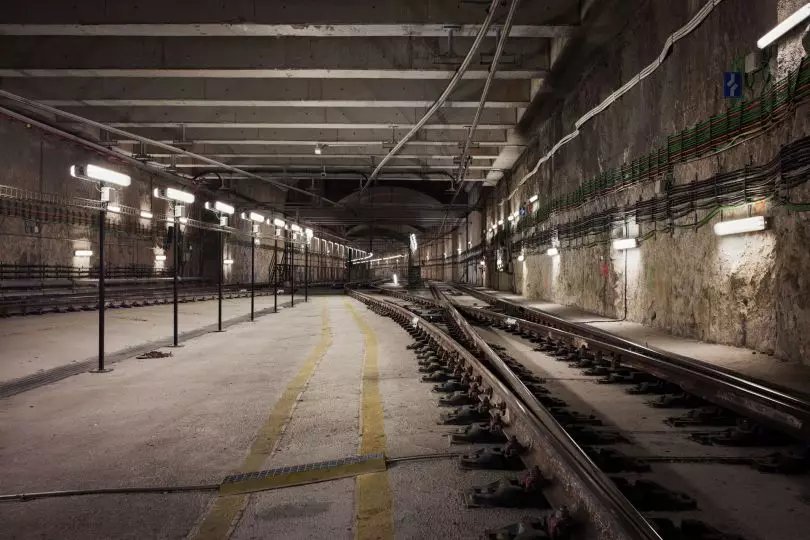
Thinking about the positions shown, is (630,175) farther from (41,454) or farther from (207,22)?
(41,454)

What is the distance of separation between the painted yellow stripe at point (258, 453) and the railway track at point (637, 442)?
1.46m

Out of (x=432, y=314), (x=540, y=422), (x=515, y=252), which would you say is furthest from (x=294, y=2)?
(x=515, y=252)

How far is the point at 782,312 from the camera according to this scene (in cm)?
611

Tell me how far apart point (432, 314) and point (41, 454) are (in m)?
10.4

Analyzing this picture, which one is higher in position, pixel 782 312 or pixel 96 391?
pixel 782 312

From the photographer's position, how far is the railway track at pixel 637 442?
2.12m

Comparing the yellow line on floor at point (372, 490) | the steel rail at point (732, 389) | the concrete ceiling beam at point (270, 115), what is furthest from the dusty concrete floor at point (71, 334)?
the steel rail at point (732, 389)

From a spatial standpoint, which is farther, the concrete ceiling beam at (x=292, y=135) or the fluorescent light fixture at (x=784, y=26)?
the concrete ceiling beam at (x=292, y=135)

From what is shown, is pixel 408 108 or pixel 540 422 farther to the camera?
pixel 408 108

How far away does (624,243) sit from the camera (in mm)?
10383

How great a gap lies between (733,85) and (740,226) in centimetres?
176

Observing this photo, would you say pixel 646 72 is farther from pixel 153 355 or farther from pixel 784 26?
pixel 153 355

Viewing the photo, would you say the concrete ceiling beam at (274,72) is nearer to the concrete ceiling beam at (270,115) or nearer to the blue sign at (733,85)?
the concrete ceiling beam at (270,115)

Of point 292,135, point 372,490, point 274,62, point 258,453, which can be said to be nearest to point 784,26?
point 372,490
